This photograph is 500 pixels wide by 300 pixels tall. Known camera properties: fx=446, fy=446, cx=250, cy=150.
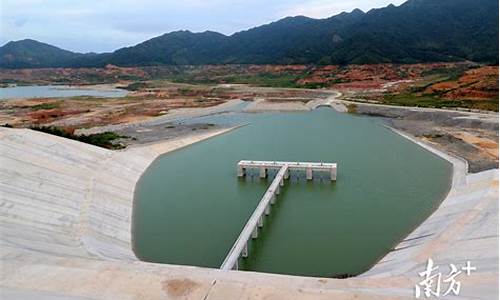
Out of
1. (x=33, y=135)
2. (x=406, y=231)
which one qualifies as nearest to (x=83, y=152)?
(x=33, y=135)

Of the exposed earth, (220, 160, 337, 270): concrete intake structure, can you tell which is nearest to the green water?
(220, 160, 337, 270): concrete intake structure

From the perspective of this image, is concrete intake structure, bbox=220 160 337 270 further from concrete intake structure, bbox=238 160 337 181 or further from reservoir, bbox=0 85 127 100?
reservoir, bbox=0 85 127 100

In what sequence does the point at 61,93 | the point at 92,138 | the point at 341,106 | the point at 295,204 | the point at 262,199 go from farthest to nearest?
the point at 61,93
the point at 341,106
the point at 92,138
the point at 295,204
the point at 262,199

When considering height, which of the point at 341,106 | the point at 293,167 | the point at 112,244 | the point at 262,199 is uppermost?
the point at 341,106

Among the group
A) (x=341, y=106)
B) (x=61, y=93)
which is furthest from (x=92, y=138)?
(x=61, y=93)

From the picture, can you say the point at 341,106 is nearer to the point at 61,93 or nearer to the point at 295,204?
the point at 295,204

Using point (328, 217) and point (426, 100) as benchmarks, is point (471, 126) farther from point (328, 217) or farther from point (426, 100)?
point (328, 217)
